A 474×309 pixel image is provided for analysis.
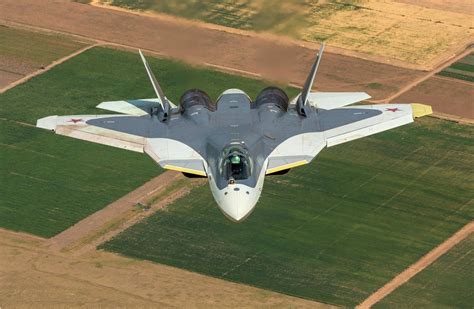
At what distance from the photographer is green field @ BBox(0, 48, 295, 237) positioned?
14275 centimetres

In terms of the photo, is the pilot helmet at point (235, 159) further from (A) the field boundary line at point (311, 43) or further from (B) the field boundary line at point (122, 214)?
(A) the field boundary line at point (311, 43)

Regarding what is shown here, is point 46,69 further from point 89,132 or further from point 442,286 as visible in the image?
point 442,286

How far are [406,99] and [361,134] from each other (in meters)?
27.9

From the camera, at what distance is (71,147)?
151875 mm

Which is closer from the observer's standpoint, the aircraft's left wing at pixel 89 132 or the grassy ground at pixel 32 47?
the aircraft's left wing at pixel 89 132

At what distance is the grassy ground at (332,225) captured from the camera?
133 meters

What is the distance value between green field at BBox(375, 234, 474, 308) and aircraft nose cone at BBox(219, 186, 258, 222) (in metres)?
12.3

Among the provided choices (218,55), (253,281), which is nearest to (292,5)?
(218,55)

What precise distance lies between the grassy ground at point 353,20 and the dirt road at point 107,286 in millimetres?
35869

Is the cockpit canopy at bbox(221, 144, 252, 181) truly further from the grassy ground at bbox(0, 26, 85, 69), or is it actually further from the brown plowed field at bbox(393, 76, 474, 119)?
the grassy ground at bbox(0, 26, 85, 69)

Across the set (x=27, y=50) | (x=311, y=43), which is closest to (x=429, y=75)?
(x=311, y=43)

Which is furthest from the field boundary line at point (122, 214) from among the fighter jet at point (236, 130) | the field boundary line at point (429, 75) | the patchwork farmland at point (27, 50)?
the patchwork farmland at point (27, 50)

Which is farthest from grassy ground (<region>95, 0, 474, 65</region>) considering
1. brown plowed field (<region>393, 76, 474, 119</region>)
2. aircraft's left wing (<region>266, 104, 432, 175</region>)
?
aircraft's left wing (<region>266, 104, 432, 175</region>)

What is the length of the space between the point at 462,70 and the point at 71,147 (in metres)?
37.7
